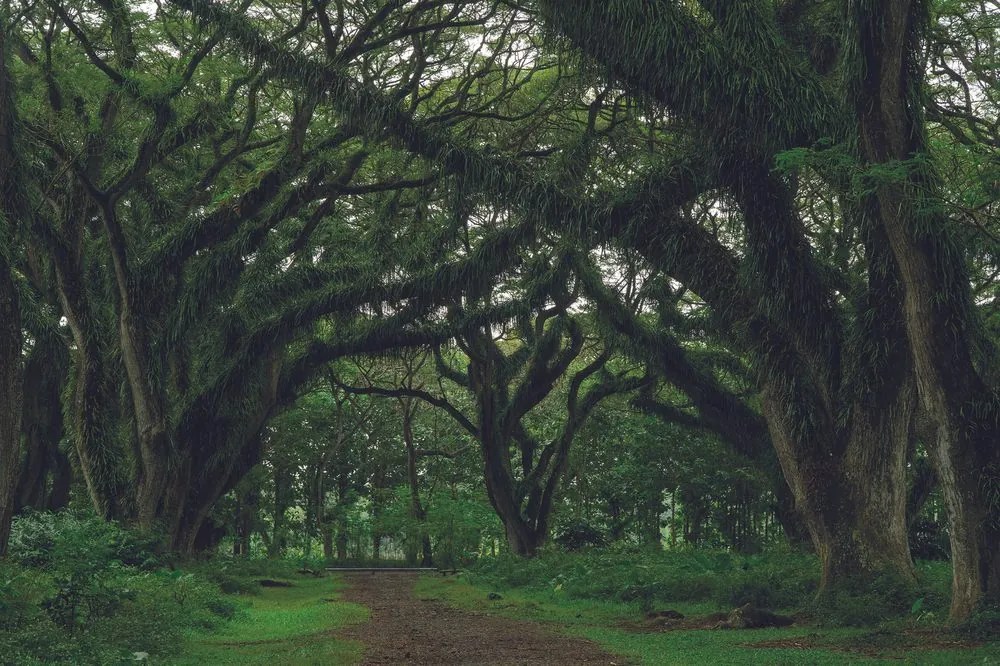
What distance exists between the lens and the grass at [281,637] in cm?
881

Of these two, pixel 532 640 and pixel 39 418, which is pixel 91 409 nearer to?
pixel 39 418

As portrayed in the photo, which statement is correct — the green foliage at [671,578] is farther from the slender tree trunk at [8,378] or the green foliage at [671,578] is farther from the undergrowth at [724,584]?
the slender tree trunk at [8,378]

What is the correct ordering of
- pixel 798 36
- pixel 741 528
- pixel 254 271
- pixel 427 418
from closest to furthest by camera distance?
1. pixel 798 36
2. pixel 254 271
3. pixel 741 528
4. pixel 427 418

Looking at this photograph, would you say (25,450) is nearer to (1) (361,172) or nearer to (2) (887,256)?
(1) (361,172)

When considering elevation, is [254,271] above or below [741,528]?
above

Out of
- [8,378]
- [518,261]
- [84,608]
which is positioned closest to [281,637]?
[84,608]

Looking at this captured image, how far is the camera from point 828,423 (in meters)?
12.0

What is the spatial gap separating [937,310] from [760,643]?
3721mm

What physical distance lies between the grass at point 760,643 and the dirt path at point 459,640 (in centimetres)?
44

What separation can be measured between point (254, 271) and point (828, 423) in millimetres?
12387

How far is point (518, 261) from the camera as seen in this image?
18234 mm

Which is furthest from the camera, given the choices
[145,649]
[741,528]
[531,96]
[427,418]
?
[427,418]

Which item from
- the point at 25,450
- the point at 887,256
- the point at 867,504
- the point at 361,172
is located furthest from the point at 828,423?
the point at 25,450

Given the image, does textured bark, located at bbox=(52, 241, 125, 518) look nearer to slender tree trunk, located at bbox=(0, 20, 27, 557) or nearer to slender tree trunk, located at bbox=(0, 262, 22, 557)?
slender tree trunk, located at bbox=(0, 20, 27, 557)
